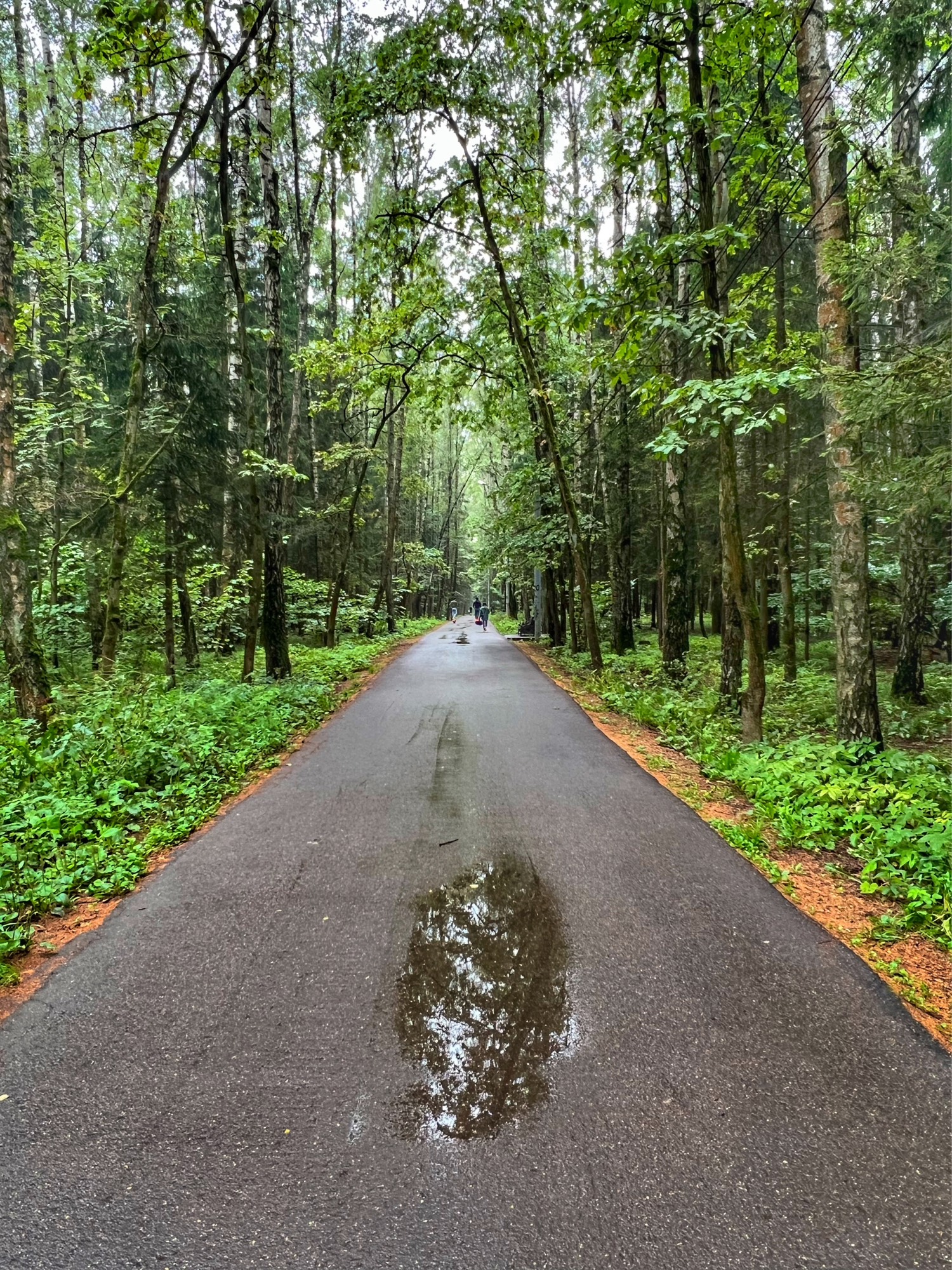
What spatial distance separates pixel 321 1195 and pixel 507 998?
1036 mm

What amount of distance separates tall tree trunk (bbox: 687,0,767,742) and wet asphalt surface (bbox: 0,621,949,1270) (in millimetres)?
3127

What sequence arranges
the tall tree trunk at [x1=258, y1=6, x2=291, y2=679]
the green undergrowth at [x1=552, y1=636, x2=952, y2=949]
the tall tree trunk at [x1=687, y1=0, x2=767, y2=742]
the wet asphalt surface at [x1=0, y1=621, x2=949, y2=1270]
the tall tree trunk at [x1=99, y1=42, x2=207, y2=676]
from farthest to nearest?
the tall tree trunk at [x1=258, y1=6, x2=291, y2=679] → the tall tree trunk at [x1=99, y1=42, x2=207, y2=676] → the tall tree trunk at [x1=687, y1=0, x2=767, y2=742] → the green undergrowth at [x1=552, y1=636, x2=952, y2=949] → the wet asphalt surface at [x1=0, y1=621, x2=949, y2=1270]

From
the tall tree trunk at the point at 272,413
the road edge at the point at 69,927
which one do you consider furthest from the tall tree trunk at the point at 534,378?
the road edge at the point at 69,927

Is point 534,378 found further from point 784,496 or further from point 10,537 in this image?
point 10,537

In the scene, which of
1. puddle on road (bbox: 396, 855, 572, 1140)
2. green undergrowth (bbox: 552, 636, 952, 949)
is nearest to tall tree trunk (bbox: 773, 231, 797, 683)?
green undergrowth (bbox: 552, 636, 952, 949)

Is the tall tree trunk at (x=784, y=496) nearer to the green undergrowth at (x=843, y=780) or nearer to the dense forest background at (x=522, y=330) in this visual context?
the dense forest background at (x=522, y=330)

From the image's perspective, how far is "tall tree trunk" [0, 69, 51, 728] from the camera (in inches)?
230

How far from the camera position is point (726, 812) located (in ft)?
15.7

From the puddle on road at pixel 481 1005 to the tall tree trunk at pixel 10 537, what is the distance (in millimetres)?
5215

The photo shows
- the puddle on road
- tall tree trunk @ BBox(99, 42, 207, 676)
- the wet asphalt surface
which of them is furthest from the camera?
tall tree trunk @ BBox(99, 42, 207, 676)

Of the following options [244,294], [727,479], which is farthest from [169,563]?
[727,479]

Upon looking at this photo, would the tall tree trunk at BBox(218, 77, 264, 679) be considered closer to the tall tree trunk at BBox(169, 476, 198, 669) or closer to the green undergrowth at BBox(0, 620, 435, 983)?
the tall tree trunk at BBox(169, 476, 198, 669)

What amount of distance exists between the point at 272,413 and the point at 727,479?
24.9 feet

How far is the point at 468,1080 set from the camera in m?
2.05
